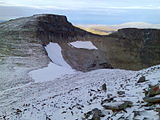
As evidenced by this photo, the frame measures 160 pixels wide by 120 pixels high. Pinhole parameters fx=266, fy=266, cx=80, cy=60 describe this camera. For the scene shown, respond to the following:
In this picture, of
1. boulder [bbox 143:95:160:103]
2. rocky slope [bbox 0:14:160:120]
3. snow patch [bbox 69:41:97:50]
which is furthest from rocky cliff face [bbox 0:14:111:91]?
boulder [bbox 143:95:160:103]

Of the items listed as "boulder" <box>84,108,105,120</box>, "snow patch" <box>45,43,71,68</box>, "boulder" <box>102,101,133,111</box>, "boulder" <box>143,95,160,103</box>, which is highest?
"boulder" <box>143,95,160,103</box>

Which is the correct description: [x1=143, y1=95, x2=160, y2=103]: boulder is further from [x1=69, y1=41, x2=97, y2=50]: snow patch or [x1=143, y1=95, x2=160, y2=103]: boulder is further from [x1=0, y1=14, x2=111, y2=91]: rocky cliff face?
[x1=69, y1=41, x2=97, y2=50]: snow patch

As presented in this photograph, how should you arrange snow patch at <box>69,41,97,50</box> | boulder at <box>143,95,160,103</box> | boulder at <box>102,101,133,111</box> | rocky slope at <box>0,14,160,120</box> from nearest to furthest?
boulder at <box>143,95,160,103</box> < boulder at <box>102,101,133,111</box> < rocky slope at <box>0,14,160,120</box> < snow patch at <box>69,41,97,50</box>

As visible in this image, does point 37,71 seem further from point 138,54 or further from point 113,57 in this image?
point 138,54

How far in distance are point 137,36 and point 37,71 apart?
27.3 metres

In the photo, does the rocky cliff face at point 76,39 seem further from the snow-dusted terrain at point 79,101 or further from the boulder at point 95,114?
the boulder at point 95,114

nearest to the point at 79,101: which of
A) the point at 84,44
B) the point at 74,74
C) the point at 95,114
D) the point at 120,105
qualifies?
the point at 95,114

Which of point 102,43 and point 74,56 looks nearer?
point 74,56

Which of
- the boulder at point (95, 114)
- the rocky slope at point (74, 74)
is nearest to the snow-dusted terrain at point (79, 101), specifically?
the rocky slope at point (74, 74)

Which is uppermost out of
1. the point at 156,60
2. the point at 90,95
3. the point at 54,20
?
the point at 54,20

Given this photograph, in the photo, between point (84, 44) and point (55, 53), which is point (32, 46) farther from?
point (84, 44)

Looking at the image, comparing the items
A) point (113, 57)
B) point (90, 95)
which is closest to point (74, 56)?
point (113, 57)

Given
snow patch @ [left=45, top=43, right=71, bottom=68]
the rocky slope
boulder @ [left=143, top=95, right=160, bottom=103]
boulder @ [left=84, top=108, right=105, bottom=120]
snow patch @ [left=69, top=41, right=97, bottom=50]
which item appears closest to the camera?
boulder @ [left=143, top=95, right=160, bottom=103]

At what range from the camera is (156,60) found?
153 feet
